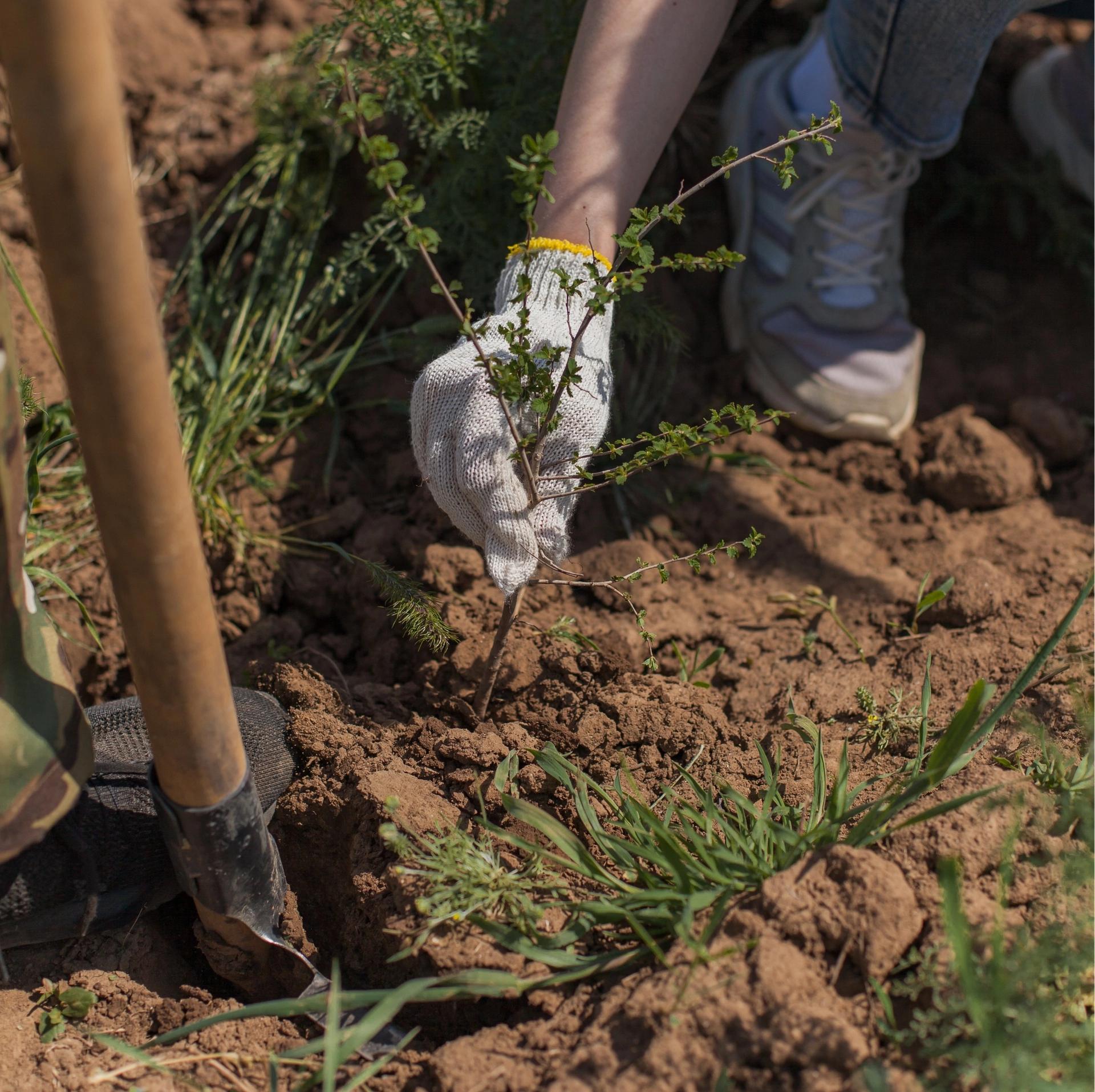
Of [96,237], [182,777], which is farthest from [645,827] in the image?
[96,237]

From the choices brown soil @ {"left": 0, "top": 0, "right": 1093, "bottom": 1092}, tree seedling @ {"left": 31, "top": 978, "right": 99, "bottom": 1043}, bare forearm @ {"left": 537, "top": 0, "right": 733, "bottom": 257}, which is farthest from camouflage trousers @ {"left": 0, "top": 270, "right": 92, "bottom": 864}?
bare forearm @ {"left": 537, "top": 0, "right": 733, "bottom": 257}

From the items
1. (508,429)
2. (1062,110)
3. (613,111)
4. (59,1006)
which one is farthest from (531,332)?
(1062,110)

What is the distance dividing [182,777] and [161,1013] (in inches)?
17.6

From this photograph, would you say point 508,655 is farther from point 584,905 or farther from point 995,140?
point 995,140

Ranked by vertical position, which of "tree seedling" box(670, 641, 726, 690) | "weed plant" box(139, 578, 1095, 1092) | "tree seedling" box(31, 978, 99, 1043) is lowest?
"tree seedling" box(31, 978, 99, 1043)

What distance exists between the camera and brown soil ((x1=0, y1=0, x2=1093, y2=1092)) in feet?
4.15

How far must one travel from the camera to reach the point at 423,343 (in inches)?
87.8

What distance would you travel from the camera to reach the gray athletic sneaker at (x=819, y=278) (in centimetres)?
250

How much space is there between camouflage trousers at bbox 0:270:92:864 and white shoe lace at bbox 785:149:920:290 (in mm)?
1974

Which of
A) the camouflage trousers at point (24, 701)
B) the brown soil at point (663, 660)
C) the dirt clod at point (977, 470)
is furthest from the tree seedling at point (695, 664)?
the camouflage trousers at point (24, 701)

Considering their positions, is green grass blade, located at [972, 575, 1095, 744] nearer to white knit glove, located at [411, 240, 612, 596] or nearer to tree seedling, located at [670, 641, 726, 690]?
tree seedling, located at [670, 641, 726, 690]

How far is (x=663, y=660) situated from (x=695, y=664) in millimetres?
64

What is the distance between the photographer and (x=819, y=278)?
2.62m

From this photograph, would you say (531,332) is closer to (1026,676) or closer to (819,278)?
(1026,676)
